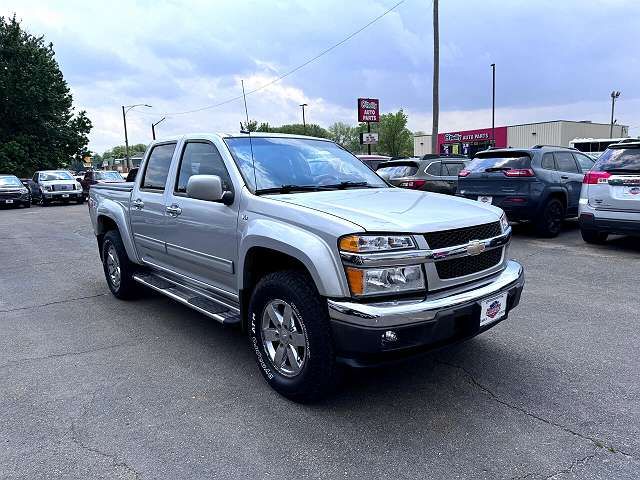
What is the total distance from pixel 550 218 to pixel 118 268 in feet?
25.2

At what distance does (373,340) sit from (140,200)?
339 cm

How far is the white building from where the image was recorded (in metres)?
47.8

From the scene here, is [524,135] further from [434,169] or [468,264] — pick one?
[468,264]

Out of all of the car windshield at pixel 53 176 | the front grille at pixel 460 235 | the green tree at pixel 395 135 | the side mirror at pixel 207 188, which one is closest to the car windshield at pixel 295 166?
the side mirror at pixel 207 188

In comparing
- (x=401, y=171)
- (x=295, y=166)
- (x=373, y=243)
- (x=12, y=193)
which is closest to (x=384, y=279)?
(x=373, y=243)

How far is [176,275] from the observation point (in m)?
4.75

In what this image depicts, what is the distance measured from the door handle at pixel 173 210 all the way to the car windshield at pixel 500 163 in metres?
6.92

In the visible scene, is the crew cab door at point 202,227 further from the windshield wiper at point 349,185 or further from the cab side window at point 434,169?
the cab side window at point 434,169

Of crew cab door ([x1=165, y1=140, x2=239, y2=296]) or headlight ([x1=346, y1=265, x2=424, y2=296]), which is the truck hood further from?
crew cab door ([x1=165, y1=140, x2=239, y2=296])

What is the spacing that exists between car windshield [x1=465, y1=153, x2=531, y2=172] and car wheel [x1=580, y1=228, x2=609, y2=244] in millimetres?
1574

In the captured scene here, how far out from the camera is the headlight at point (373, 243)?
2855mm

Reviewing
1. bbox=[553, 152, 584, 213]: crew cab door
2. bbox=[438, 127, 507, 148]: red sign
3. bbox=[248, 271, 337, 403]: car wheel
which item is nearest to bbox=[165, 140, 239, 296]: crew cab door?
bbox=[248, 271, 337, 403]: car wheel

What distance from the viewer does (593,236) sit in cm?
874

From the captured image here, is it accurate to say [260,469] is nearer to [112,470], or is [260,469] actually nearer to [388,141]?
[112,470]
